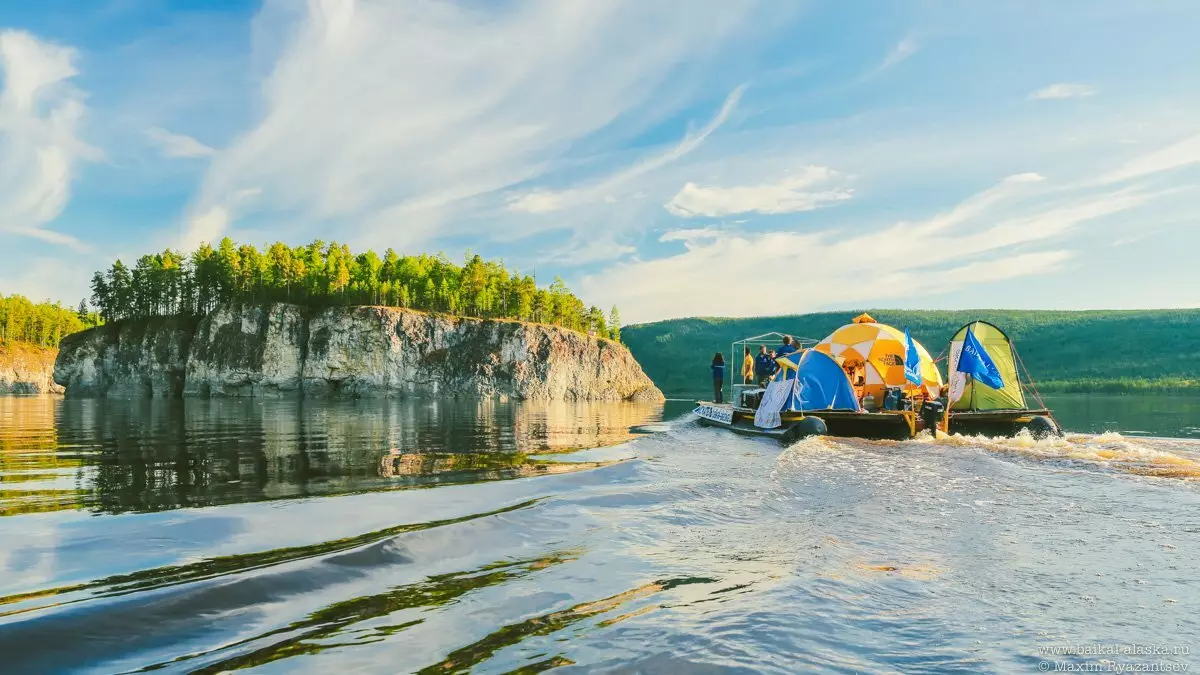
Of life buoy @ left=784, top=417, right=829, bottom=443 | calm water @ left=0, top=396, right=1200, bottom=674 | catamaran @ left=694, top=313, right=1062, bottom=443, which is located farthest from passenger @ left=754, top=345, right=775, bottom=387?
calm water @ left=0, top=396, right=1200, bottom=674

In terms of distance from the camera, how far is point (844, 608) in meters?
5.10

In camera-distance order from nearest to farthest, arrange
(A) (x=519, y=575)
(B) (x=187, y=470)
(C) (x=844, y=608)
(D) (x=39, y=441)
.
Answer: (C) (x=844, y=608) < (A) (x=519, y=575) < (B) (x=187, y=470) < (D) (x=39, y=441)

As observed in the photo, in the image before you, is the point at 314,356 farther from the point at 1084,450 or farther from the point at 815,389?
the point at 1084,450

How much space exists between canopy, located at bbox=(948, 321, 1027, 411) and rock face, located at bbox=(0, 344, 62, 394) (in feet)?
579

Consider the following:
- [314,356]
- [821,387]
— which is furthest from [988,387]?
[314,356]

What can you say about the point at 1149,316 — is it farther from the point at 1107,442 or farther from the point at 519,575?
the point at 519,575

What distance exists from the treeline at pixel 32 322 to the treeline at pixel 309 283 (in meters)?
57.5

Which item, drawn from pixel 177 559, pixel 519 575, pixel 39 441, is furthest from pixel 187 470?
pixel 39 441

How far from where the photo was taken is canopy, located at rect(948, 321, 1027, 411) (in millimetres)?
24844

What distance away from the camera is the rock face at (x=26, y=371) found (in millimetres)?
141500

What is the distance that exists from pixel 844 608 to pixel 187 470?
12.9 m

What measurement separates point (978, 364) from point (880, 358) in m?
4.05

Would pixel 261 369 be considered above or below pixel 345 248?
below

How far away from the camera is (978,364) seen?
81.5ft
